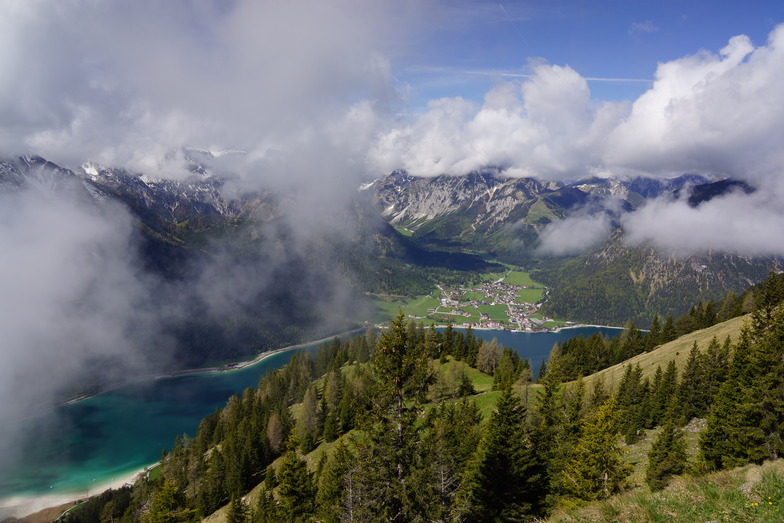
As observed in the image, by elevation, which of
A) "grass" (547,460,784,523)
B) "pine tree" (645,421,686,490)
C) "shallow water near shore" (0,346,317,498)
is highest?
"grass" (547,460,784,523)

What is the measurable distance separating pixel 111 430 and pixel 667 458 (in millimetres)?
159766

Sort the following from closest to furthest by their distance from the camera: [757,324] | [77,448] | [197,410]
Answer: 1. [757,324]
2. [77,448]
3. [197,410]

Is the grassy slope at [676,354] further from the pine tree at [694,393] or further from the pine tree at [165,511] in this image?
the pine tree at [165,511]

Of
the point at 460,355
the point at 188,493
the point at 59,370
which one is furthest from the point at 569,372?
the point at 59,370

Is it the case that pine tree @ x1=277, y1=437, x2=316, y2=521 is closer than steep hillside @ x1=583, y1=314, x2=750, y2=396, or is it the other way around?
pine tree @ x1=277, y1=437, x2=316, y2=521

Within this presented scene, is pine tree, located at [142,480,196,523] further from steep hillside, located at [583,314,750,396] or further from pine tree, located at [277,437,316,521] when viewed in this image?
steep hillside, located at [583,314,750,396]

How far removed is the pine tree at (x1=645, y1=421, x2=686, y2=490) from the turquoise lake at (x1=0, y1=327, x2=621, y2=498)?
11495 cm

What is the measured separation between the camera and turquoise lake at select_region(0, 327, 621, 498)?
9875 centimetres

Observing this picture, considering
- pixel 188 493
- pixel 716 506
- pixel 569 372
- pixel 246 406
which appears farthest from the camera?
pixel 246 406

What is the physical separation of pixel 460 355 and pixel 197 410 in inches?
4274

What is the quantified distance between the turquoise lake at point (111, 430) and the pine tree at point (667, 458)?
377ft

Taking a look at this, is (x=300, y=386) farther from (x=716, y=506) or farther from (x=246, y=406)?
(x=716, y=506)

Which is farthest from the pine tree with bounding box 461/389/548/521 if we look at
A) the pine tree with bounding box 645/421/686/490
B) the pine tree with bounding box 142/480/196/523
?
the pine tree with bounding box 142/480/196/523

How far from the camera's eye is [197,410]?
5595 inches
